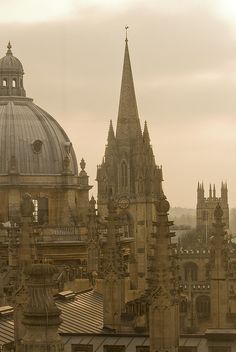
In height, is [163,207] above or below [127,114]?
below

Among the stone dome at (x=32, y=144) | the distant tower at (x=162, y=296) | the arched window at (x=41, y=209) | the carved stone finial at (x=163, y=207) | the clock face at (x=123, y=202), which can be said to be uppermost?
the stone dome at (x=32, y=144)

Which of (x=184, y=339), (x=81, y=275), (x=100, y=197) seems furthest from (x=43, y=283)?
(x=100, y=197)

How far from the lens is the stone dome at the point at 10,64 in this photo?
91875 millimetres

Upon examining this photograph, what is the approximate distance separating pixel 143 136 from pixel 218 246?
78918 mm

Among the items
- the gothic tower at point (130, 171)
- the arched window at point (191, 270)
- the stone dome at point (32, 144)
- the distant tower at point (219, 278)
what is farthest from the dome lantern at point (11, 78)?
the arched window at point (191, 270)

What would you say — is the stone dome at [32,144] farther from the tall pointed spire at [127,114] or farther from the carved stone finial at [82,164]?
the tall pointed spire at [127,114]

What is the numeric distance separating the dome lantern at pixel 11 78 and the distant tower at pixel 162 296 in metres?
56.6

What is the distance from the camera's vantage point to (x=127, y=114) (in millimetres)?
124125

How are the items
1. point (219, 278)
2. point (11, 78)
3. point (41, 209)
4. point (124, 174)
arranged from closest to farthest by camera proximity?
point (219, 278), point (41, 209), point (11, 78), point (124, 174)

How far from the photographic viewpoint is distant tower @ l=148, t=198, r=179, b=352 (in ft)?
112

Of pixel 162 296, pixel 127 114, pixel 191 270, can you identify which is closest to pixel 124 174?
pixel 127 114

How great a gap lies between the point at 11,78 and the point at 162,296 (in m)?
58.4

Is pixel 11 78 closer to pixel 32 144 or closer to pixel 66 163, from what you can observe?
pixel 32 144

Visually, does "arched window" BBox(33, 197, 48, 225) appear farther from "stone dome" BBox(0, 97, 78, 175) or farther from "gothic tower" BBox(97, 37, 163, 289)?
"gothic tower" BBox(97, 37, 163, 289)
